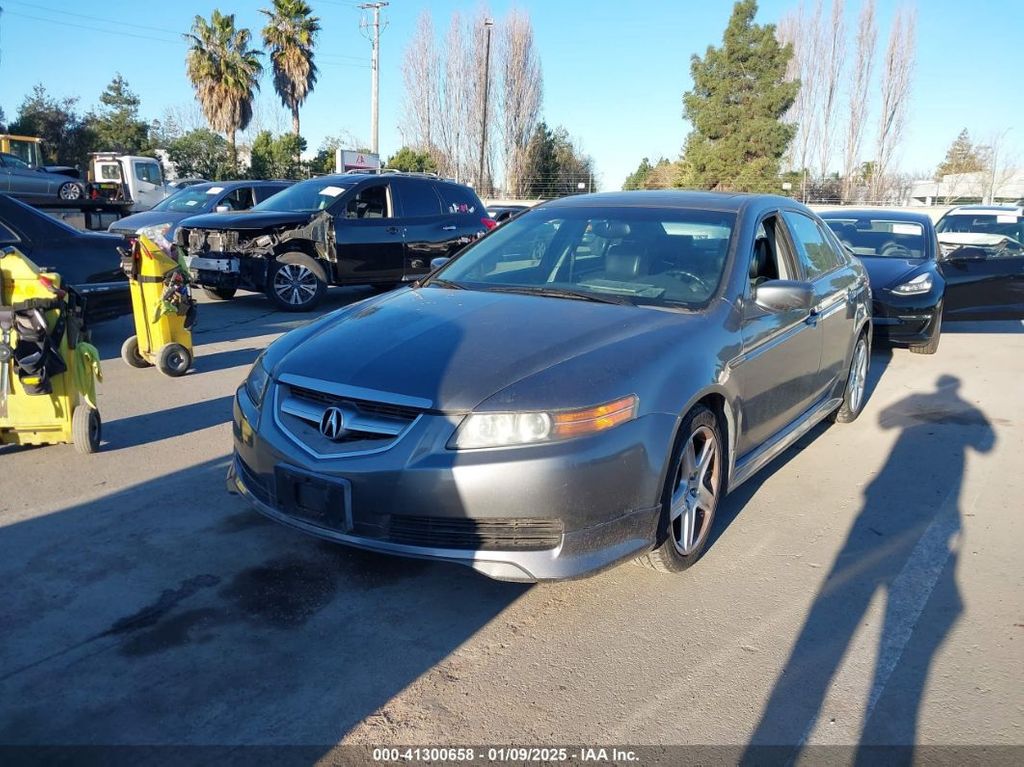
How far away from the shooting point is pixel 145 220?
13.0 metres

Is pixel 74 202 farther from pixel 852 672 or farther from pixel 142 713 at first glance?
pixel 852 672

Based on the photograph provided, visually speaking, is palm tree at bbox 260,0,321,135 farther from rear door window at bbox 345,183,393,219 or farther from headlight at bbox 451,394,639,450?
headlight at bbox 451,394,639,450

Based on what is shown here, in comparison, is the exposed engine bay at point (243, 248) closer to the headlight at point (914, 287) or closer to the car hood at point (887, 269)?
the car hood at point (887, 269)

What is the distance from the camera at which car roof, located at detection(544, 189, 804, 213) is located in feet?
15.8

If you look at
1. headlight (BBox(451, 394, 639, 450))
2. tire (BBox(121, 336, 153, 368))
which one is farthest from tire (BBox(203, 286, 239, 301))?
headlight (BBox(451, 394, 639, 450))

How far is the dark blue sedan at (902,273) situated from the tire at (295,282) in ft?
20.3

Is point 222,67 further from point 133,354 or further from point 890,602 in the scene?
point 890,602

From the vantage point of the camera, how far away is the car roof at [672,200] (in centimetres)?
482

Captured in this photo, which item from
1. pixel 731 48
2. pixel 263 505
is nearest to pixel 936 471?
pixel 263 505

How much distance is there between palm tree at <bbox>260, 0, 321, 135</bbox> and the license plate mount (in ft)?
138

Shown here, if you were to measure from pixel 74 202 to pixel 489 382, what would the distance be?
424 inches

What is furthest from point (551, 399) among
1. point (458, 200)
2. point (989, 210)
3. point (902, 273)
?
point (989, 210)

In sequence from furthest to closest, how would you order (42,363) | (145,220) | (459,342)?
(145,220) → (42,363) → (459,342)

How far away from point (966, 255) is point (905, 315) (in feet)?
5.32
